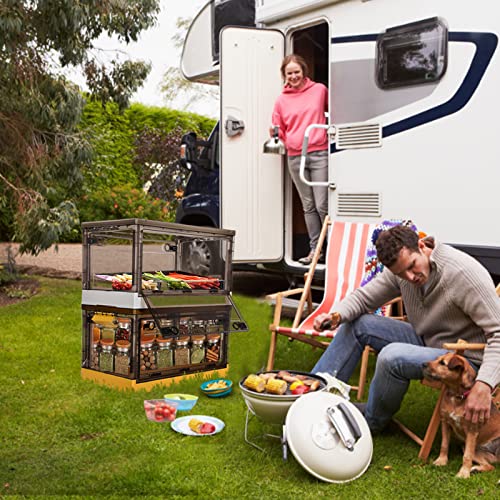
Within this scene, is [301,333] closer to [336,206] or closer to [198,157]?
[336,206]

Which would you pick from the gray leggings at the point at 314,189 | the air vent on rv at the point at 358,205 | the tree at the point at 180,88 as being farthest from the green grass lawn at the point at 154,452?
the tree at the point at 180,88

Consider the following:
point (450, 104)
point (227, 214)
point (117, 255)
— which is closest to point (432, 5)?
point (450, 104)

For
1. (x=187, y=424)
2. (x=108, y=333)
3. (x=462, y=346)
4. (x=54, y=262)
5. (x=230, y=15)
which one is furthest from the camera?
(x=54, y=262)

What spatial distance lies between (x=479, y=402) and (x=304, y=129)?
3.03 m

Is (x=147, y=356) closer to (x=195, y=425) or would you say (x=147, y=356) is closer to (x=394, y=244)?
(x=195, y=425)

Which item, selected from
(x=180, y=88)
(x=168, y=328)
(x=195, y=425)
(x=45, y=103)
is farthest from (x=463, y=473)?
(x=180, y=88)

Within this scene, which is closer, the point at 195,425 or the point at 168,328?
the point at 195,425

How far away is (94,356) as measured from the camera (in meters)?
3.92

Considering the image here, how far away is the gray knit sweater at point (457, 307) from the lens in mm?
2701

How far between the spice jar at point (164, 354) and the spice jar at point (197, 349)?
14 centimetres

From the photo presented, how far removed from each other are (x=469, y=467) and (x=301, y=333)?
1243mm

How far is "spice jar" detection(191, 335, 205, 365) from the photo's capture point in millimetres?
3941

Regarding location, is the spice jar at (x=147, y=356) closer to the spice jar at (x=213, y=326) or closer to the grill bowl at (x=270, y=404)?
the spice jar at (x=213, y=326)

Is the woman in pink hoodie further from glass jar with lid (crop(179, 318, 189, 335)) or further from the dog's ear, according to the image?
the dog's ear
